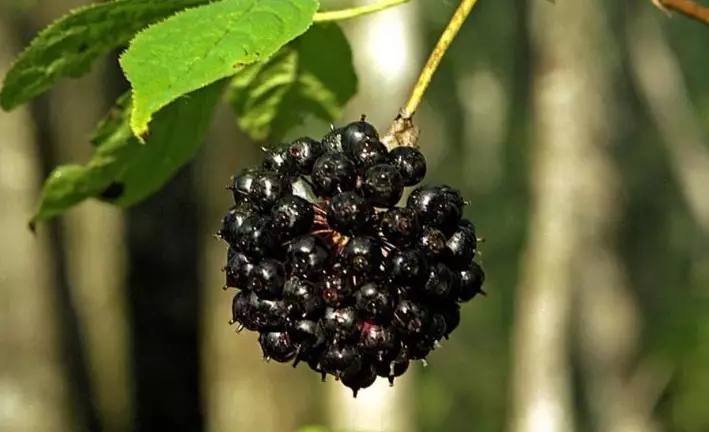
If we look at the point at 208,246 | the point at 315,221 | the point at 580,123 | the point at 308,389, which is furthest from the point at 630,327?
the point at 315,221

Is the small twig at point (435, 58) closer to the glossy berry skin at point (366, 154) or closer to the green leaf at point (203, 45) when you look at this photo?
the glossy berry skin at point (366, 154)

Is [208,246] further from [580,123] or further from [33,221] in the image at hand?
[33,221]

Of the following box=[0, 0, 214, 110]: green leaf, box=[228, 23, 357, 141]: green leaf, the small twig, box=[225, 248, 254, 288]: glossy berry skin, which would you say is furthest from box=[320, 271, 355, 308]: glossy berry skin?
box=[228, 23, 357, 141]: green leaf

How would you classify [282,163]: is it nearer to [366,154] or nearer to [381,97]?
[366,154]

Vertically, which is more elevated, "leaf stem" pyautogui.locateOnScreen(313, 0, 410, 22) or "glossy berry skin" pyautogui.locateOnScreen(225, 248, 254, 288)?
"leaf stem" pyautogui.locateOnScreen(313, 0, 410, 22)

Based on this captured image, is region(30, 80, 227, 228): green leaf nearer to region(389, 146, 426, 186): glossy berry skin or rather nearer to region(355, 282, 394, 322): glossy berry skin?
region(389, 146, 426, 186): glossy berry skin

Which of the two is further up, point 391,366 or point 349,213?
point 349,213

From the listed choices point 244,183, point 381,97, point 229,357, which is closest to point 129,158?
point 244,183
